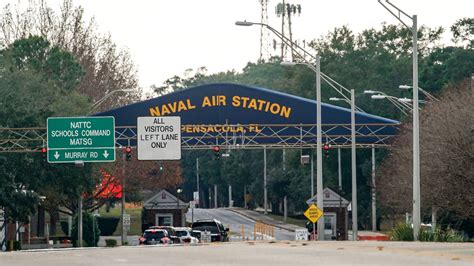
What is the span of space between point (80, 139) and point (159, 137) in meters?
4.11

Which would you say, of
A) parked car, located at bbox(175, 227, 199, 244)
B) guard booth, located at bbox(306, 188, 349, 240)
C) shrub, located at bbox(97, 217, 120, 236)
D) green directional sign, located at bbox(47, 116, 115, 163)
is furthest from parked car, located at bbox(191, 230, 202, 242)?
shrub, located at bbox(97, 217, 120, 236)

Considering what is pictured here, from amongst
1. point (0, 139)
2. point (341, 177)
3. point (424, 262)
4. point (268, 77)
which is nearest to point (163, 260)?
point (424, 262)

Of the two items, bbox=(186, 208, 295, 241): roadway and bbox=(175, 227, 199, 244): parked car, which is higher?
bbox=(175, 227, 199, 244): parked car

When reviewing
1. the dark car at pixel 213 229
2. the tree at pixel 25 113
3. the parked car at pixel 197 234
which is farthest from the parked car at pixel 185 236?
the tree at pixel 25 113

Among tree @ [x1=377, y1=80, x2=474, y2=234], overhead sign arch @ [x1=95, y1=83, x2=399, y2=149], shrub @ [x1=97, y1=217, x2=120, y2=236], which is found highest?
overhead sign arch @ [x1=95, y1=83, x2=399, y2=149]

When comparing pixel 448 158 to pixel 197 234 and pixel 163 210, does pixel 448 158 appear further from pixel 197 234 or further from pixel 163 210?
pixel 163 210

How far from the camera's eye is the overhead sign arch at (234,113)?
2601 inches

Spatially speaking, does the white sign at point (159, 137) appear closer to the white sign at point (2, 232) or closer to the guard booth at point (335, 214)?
the white sign at point (2, 232)

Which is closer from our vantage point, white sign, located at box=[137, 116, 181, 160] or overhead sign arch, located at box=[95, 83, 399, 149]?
white sign, located at box=[137, 116, 181, 160]

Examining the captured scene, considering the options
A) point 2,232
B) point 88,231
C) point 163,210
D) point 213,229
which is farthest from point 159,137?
point 163,210

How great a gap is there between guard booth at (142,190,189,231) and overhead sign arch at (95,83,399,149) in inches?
1200

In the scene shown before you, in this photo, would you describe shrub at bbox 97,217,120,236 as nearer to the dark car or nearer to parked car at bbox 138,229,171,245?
the dark car

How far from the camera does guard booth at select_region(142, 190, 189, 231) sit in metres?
98.6

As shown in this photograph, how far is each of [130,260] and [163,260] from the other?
1.09m
